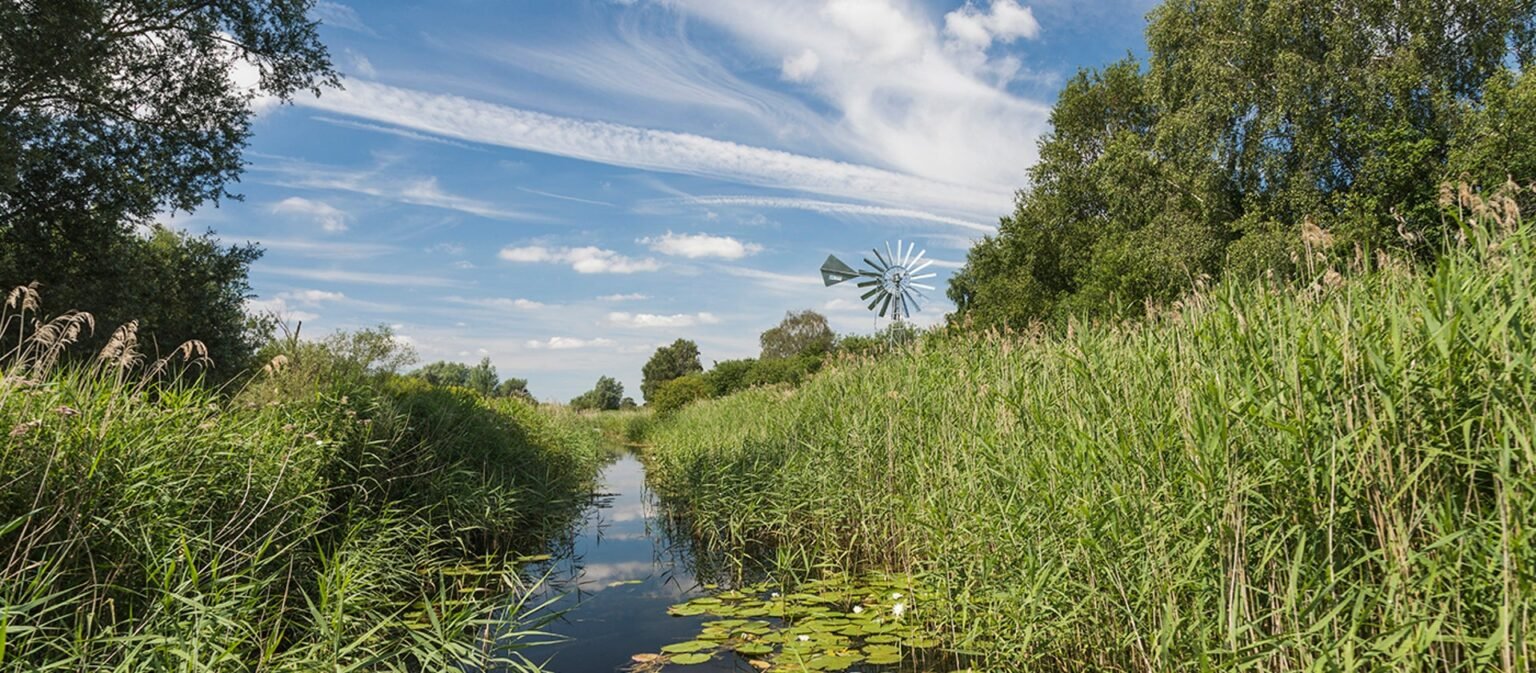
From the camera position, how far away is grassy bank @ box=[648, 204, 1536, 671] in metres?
2.49

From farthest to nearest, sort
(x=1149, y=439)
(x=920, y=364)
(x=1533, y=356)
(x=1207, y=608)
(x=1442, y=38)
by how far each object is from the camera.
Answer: (x=1442, y=38) < (x=920, y=364) < (x=1149, y=439) < (x=1207, y=608) < (x=1533, y=356)

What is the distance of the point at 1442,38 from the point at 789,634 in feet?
84.6

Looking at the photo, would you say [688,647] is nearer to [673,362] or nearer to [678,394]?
[678,394]

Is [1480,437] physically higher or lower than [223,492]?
higher

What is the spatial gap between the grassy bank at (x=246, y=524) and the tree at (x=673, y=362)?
5387cm

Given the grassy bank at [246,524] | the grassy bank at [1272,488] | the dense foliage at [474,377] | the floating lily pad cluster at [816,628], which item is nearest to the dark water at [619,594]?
the floating lily pad cluster at [816,628]

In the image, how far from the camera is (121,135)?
46.1 feet

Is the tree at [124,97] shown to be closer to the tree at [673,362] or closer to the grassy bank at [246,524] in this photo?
the grassy bank at [246,524]

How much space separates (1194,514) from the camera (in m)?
3.01

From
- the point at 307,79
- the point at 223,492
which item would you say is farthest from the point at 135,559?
the point at 307,79

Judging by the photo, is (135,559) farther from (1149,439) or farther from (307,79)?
(307,79)

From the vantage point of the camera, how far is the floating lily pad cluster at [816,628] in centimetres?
480

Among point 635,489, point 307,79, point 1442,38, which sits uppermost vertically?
point 1442,38

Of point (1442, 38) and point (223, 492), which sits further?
point (1442, 38)
